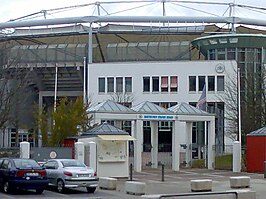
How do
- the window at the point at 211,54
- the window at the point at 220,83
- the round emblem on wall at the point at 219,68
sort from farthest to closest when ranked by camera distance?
the window at the point at 211,54 → the window at the point at 220,83 → the round emblem on wall at the point at 219,68

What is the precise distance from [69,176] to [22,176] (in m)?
2.30

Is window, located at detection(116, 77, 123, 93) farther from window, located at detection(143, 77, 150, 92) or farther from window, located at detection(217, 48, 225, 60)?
window, located at detection(217, 48, 225, 60)

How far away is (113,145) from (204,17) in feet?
183

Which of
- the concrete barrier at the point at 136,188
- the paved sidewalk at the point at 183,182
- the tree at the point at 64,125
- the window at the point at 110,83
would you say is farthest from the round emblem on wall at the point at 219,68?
the concrete barrier at the point at 136,188

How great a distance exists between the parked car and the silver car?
1.14 meters

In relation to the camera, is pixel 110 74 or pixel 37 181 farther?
pixel 110 74

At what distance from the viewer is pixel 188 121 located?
49031 mm

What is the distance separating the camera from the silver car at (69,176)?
27.2 m

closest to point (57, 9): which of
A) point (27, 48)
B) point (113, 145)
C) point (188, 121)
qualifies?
point (27, 48)

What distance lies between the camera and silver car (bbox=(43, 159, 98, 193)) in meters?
27.2

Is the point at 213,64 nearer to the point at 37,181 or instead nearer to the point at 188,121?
the point at 188,121

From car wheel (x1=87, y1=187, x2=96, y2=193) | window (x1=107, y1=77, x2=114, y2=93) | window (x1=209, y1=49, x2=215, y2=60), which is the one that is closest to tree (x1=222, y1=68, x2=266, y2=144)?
window (x1=209, y1=49, x2=215, y2=60)

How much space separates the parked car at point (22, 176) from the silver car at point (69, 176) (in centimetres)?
114

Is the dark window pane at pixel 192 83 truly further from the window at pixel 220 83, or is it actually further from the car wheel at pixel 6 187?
the car wheel at pixel 6 187
